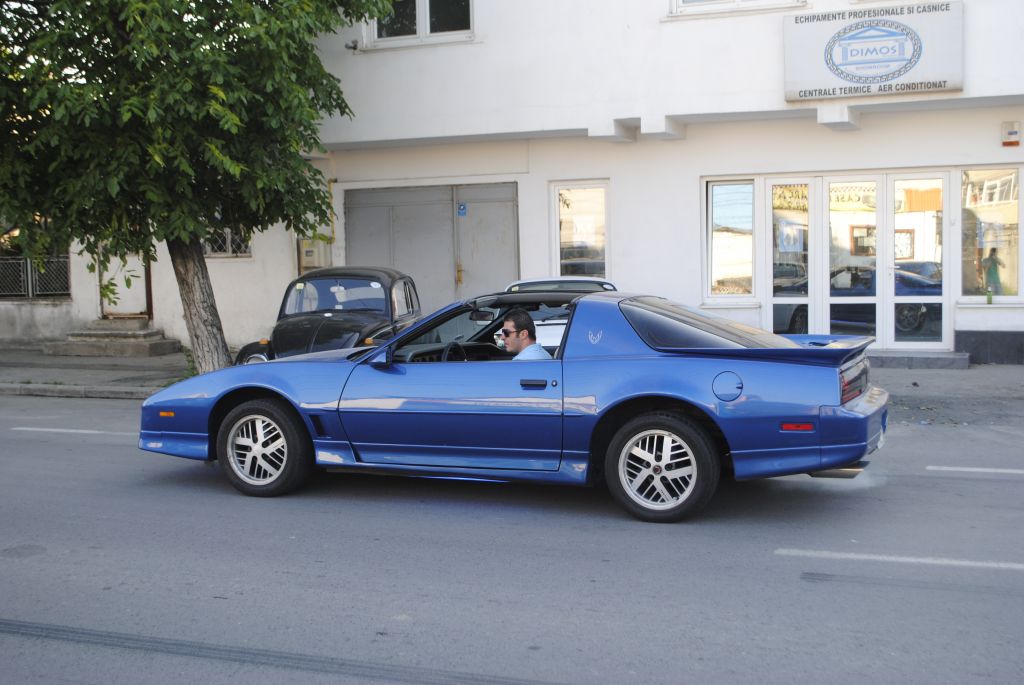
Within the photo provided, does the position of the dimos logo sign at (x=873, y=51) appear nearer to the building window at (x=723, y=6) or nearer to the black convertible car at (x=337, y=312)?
the building window at (x=723, y=6)

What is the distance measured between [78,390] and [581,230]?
7.60 m

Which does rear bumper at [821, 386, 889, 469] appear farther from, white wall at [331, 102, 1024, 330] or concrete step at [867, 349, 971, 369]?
white wall at [331, 102, 1024, 330]

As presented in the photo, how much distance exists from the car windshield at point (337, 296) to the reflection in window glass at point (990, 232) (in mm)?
8193

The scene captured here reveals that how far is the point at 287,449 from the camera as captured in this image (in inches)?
281

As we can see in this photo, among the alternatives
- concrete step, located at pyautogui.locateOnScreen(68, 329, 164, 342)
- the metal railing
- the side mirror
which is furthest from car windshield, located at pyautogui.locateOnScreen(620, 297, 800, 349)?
the metal railing

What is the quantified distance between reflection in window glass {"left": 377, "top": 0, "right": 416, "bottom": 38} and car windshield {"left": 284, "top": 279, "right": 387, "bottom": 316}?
203 inches

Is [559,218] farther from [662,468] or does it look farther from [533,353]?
[662,468]

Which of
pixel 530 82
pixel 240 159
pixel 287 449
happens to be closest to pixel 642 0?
pixel 530 82

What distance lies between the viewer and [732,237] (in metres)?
15.4

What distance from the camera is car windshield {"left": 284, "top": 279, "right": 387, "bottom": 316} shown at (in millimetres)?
12594

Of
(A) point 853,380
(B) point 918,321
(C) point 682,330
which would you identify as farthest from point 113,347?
(A) point 853,380

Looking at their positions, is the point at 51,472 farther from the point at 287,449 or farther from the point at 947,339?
the point at 947,339

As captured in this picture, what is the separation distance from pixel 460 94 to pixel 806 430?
1056cm

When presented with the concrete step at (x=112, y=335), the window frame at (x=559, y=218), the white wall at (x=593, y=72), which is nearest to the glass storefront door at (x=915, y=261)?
the white wall at (x=593, y=72)
